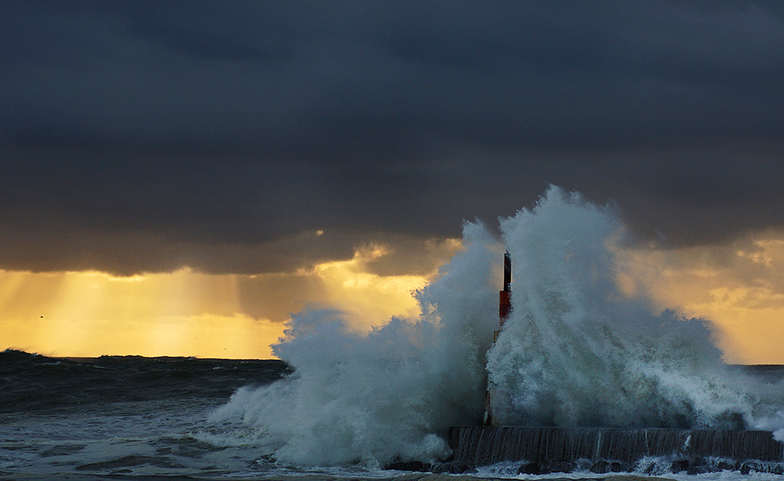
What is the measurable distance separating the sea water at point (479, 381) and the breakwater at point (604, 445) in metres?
0.26

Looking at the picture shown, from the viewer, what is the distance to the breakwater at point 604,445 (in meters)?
9.58

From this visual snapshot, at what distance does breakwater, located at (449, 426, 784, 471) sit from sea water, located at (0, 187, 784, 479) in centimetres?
26

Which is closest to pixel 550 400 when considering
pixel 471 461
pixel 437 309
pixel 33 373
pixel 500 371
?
pixel 500 371

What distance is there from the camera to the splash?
1145cm

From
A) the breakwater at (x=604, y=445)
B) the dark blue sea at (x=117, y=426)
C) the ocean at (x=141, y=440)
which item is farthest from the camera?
the dark blue sea at (x=117, y=426)

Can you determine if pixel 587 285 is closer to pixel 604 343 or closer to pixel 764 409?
pixel 604 343

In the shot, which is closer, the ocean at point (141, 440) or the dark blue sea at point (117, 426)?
the ocean at point (141, 440)

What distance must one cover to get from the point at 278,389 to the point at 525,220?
31.5ft

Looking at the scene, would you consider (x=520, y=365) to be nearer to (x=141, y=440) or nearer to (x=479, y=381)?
(x=479, y=381)

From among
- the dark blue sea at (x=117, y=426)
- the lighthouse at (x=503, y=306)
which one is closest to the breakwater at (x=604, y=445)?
the lighthouse at (x=503, y=306)

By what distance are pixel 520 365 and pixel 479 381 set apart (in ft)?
4.42

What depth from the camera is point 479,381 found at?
13.4m

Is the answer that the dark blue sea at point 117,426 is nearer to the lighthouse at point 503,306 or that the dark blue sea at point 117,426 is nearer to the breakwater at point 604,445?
the breakwater at point 604,445

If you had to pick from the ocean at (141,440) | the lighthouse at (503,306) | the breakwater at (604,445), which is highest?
the lighthouse at (503,306)
